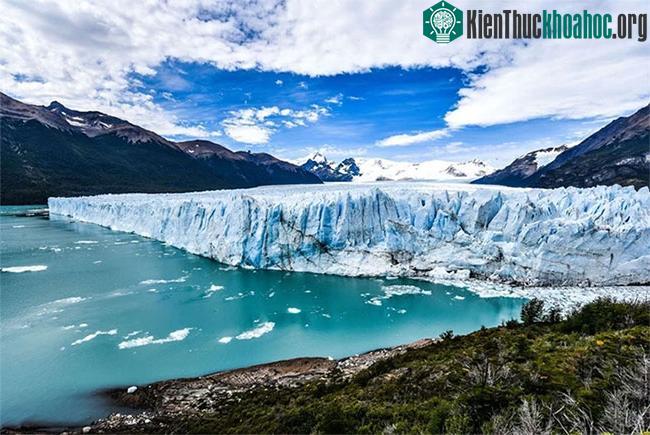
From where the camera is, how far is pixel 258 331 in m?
10.6

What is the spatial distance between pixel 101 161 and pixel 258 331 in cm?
7147

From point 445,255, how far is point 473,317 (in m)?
4.59

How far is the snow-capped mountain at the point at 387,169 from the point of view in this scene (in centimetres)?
12569

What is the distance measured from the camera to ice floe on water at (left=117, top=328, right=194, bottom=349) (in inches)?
375

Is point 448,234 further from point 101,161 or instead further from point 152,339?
point 101,161

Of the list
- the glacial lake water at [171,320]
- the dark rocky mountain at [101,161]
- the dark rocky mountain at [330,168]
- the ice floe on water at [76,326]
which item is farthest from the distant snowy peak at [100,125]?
the ice floe on water at [76,326]

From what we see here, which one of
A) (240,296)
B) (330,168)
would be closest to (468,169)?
(330,168)

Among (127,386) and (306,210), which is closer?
(127,386)

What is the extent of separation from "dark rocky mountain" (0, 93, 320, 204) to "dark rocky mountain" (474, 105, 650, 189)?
54488mm

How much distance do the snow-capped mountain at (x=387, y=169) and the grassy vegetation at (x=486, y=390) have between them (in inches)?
4468

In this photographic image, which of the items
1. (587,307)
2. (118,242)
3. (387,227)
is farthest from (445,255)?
(118,242)

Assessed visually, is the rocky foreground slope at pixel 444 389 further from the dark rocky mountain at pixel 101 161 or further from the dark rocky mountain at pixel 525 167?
the dark rocky mountain at pixel 525 167

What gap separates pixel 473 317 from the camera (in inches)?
463

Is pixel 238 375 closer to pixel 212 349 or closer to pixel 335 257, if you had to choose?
pixel 212 349
